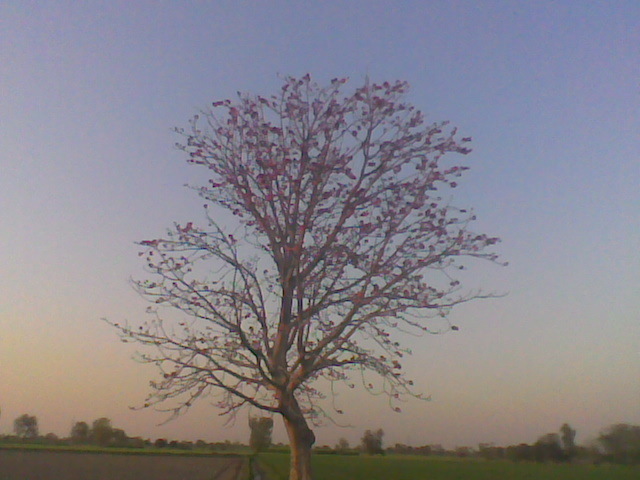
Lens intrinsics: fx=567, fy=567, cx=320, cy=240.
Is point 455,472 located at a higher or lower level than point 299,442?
higher

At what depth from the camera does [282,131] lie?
1345cm

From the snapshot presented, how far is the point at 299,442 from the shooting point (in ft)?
42.3

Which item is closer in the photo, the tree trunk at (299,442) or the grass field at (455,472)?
the tree trunk at (299,442)

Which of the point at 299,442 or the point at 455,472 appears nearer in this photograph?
the point at 299,442

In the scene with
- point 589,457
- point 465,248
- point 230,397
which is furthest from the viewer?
point 589,457

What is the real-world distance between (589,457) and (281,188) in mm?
44812

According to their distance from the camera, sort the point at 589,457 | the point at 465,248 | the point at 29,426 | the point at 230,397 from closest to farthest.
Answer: the point at 230,397 < the point at 465,248 < the point at 589,457 < the point at 29,426

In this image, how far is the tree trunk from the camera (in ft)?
41.8

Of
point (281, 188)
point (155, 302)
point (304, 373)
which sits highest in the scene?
point (281, 188)

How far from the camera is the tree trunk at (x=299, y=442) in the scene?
12.7 metres

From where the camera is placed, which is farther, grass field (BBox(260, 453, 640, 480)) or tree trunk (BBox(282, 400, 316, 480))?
grass field (BBox(260, 453, 640, 480))

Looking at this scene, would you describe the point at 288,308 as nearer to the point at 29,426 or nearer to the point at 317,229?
the point at 317,229

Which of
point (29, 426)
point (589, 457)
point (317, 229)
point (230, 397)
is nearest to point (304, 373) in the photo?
point (230, 397)

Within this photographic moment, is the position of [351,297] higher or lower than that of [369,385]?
higher
